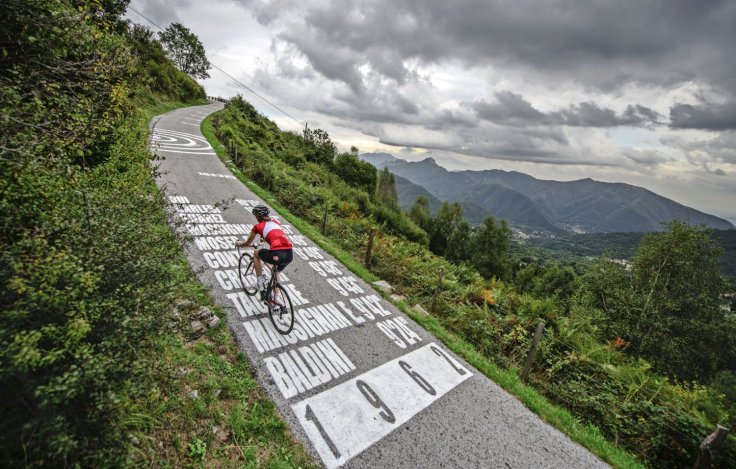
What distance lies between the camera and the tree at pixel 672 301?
19516 mm

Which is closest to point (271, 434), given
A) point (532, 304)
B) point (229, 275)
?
point (229, 275)

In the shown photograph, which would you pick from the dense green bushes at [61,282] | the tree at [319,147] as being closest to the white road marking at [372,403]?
A: the dense green bushes at [61,282]

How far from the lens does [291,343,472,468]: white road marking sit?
478 centimetres

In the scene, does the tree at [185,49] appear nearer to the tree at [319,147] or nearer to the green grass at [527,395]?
the tree at [319,147]

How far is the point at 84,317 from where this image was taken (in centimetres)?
285

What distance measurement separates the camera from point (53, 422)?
2416 mm

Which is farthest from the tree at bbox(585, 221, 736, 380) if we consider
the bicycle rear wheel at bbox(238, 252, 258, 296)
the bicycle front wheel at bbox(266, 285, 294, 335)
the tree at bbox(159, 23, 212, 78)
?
the tree at bbox(159, 23, 212, 78)

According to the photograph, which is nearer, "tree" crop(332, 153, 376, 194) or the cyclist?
the cyclist

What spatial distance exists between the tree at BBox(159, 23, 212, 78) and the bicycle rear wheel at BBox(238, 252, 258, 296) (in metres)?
82.7

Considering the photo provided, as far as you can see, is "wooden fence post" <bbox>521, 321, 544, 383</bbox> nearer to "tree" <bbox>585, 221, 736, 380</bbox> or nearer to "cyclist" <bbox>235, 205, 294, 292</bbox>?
"cyclist" <bbox>235, 205, 294, 292</bbox>

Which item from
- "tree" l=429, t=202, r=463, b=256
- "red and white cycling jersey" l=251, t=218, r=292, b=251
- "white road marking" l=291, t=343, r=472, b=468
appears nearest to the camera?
"white road marking" l=291, t=343, r=472, b=468

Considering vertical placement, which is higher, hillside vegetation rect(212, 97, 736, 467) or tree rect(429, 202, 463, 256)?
hillside vegetation rect(212, 97, 736, 467)

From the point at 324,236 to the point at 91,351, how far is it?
40.0 ft

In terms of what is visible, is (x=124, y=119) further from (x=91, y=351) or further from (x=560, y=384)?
(x=560, y=384)
